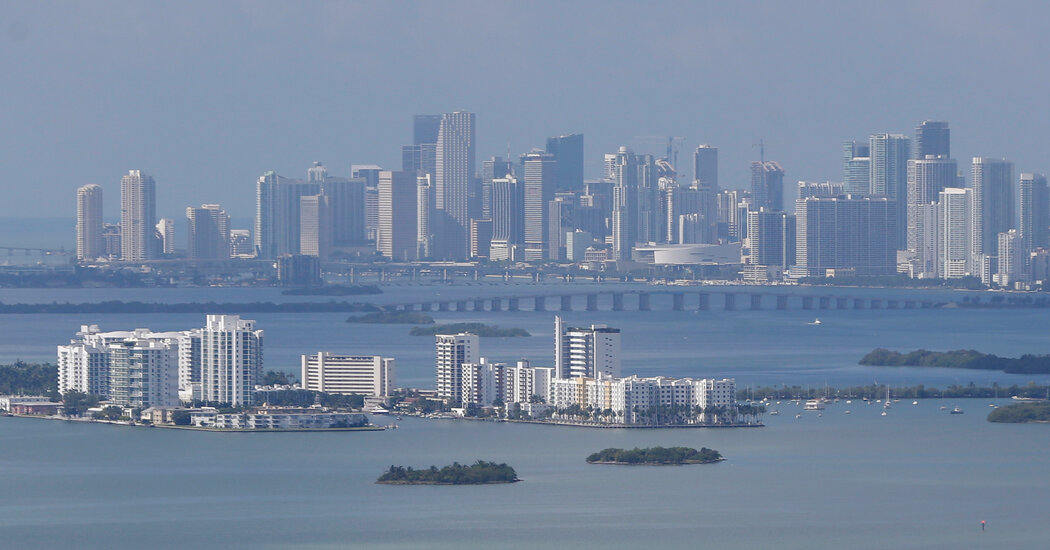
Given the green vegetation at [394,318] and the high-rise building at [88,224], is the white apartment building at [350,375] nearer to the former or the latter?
the green vegetation at [394,318]

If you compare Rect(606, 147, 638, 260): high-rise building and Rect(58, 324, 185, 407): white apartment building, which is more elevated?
Rect(606, 147, 638, 260): high-rise building

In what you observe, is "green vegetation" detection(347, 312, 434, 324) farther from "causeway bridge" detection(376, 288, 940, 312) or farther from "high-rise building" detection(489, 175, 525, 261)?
"high-rise building" detection(489, 175, 525, 261)

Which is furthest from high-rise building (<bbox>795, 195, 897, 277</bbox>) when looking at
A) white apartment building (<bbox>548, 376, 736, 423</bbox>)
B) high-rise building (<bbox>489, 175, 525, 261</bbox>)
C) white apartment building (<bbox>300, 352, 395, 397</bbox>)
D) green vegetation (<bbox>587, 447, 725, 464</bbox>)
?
green vegetation (<bbox>587, 447, 725, 464</bbox>)

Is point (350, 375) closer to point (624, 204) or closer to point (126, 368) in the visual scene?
point (126, 368)

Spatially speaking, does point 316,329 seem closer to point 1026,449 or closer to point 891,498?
point 1026,449

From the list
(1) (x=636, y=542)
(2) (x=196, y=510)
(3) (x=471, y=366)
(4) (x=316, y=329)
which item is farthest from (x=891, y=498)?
(4) (x=316, y=329)

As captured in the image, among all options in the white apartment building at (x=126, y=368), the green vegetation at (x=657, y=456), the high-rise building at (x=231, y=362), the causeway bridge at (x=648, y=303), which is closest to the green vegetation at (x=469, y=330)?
the causeway bridge at (x=648, y=303)
